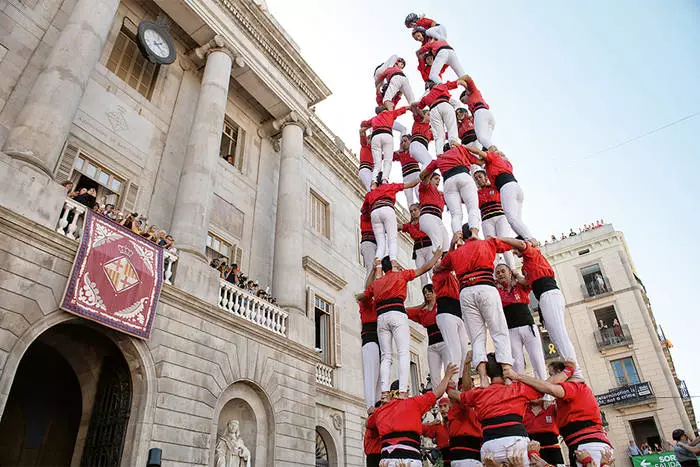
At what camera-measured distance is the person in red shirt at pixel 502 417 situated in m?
5.10

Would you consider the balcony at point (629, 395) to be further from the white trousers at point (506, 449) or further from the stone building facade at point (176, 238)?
the white trousers at point (506, 449)

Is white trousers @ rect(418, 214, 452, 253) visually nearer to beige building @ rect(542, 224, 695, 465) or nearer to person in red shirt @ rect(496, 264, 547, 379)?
person in red shirt @ rect(496, 264, 547, 379)

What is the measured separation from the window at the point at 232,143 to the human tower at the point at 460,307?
8.14 m

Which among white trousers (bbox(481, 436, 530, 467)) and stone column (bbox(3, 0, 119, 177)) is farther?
stone column (bbox(3, 0, 119, 177))

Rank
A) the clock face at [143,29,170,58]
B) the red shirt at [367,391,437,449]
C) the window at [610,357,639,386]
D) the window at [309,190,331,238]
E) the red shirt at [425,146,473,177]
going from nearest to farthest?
1. the red shirt at [367,391,437,449]
2. the red shirt at [425,146,473,177]
3. the clock face at [143,29,170,58]
4. the window at [309,190,331,238]
5. the window at [610,357,639,386]

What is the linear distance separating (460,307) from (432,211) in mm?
2491

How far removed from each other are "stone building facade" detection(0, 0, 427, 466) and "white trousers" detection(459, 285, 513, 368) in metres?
7.03

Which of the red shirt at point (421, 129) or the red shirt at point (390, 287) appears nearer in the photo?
the red shirt at point (390, 287)

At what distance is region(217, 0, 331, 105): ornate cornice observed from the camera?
56.9 ft

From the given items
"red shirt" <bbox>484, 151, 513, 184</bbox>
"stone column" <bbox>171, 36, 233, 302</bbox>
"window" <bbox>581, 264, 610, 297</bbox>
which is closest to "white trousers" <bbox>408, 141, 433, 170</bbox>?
"red shirt" <bbox>484, 151, 513, 184</bbox>

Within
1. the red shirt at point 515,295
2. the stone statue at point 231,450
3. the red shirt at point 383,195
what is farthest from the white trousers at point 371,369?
the stone statue at point 231,450

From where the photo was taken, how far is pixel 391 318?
7422mm

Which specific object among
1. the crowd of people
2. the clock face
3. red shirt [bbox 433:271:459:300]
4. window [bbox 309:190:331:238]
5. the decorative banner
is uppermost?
the clock face

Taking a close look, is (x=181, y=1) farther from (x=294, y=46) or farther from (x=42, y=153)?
→ (x=42, y=153)
